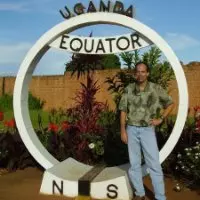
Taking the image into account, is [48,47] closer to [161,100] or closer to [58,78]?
[161,100]

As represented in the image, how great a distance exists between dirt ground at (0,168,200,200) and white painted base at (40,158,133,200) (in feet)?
0.52

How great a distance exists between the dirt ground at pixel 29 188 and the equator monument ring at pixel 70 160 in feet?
0.84

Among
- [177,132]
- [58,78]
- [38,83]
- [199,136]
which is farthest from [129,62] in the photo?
[38,83]

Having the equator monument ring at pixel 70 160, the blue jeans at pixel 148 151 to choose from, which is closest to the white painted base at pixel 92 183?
the equator monument ring at pixel 70 160

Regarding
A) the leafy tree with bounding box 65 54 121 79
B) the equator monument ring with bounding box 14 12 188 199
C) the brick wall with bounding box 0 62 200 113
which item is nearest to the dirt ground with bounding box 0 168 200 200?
the equator monument ring with bounding box 14 12 188 199

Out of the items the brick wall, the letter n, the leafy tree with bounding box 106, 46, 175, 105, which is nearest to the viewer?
the letter n

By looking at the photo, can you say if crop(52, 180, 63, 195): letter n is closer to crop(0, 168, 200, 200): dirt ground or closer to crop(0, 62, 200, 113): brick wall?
crop(0, 168, 200, 200): dirt ground

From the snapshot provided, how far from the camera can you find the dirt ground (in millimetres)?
7508

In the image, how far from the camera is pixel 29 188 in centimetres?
802

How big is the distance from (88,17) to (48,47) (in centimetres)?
86

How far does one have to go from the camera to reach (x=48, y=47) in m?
8.41

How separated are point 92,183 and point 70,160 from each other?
117 cm

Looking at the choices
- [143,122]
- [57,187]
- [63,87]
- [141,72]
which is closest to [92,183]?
[57,187]

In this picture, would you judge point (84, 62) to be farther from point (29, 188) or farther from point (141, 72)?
point (141, 72)
